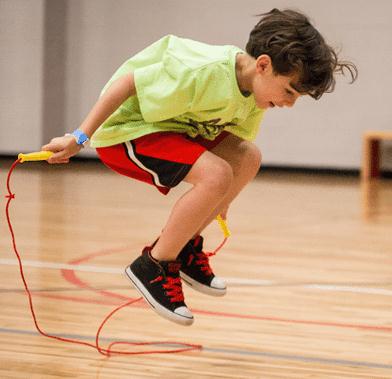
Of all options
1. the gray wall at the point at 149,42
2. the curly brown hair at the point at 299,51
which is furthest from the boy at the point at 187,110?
the gray wall at the point at 149,42

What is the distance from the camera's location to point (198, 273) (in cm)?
294

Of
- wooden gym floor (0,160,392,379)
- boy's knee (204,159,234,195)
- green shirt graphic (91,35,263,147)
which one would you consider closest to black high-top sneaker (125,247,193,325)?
wooden gym floor (0,160,392,379)

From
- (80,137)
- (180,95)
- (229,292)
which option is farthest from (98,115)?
(229,292)

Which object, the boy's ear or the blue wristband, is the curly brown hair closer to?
the boy's ear

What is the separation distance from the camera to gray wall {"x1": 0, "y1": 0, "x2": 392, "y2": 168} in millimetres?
8609

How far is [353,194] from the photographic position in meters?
7.46

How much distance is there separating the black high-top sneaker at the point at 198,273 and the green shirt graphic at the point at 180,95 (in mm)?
363

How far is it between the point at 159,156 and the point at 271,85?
39 centimetres

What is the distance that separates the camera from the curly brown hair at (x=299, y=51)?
2.60m

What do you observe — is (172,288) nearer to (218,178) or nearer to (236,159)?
(218,178)

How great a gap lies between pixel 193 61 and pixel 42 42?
6.87m

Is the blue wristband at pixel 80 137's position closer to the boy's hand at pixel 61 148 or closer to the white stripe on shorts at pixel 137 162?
the boy's hand at pixel 61 148

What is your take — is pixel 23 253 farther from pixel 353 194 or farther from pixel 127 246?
pixel 353 194

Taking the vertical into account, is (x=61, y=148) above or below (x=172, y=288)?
above
